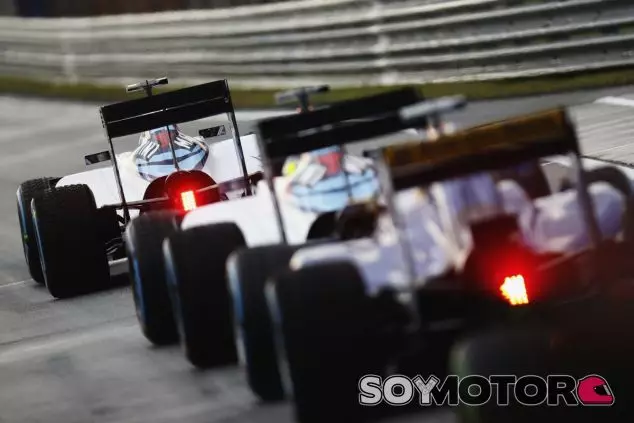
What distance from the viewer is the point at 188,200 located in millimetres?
9406

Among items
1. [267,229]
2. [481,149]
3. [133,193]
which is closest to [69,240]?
[133,193]

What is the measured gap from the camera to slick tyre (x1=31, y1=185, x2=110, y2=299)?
378 inches

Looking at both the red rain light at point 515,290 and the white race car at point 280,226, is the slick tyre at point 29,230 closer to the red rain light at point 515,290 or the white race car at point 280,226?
the white race car at point 280,226

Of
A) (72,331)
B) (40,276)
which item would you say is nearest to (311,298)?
(72,331)

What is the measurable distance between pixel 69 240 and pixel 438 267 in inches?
174

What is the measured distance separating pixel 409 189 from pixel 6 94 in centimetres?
2613

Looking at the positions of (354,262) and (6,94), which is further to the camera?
(6,94)

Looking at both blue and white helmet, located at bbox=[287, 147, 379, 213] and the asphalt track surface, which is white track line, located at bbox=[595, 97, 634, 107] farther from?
blue and white helmet, located at bbox=[287, 147, 379, 213]

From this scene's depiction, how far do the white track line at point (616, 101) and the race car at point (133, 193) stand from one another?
551 cm

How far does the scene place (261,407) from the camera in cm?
634

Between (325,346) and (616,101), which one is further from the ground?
(616,101)

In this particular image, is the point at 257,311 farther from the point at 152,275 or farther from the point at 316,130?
the point at 152,275

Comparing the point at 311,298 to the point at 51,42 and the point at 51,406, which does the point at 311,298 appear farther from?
the point at 51,42

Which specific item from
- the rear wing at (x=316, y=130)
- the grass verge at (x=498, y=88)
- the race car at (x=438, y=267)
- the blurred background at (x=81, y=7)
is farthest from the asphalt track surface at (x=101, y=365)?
the blurred background at (x=81, y=7)
